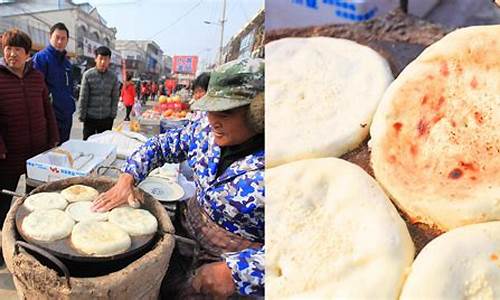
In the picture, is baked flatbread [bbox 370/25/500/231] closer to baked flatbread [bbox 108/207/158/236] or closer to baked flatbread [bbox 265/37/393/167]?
baked flatbread [bbox 265/37/393/167]

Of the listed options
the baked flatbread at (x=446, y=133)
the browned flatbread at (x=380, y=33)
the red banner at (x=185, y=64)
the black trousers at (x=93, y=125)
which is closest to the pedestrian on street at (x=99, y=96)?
the black trousers at (x=93, y=125)

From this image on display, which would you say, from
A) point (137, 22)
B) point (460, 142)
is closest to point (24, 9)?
point (137, 22)

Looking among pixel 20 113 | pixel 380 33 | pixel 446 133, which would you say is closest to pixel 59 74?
pixel 20 113

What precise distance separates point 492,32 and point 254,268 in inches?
27.0

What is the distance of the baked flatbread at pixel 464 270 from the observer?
0.75 metres

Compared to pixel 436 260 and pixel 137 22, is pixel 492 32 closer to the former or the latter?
pixel 436 260

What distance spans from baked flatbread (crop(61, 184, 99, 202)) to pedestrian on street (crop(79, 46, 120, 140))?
33 cm

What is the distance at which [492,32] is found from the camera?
2.61 ft

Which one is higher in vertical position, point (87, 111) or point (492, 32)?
point (492, 32)

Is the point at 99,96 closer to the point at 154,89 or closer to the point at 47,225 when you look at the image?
the point at 154,89

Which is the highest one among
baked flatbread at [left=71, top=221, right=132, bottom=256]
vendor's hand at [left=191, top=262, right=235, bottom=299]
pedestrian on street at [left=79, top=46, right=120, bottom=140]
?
pedestrian on street at [left=79, top=46, right=120, bottom=140]

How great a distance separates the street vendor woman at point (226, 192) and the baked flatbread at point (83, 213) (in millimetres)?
23

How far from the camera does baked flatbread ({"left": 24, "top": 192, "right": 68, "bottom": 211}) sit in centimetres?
111

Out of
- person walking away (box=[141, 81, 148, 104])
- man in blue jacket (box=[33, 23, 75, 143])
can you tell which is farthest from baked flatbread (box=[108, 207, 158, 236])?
man in blue jacket (box=[33, 23, 75, 143])
